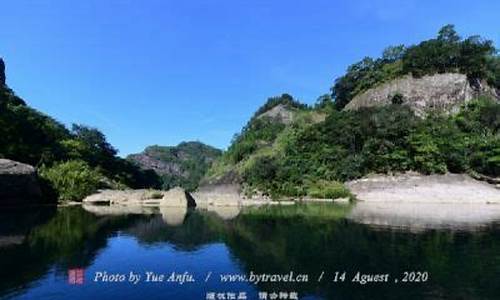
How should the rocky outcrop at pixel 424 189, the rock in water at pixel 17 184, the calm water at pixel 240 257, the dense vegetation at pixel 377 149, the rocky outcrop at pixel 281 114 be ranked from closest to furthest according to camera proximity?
1. the calm water at pixel 240 257
2. the rock in water at pixel 17 184
3. the rocky outcrop at pixel 424 189
4. the dense vegetation at pixel 377 149
5. the rocky outcrop at pixel 281 114

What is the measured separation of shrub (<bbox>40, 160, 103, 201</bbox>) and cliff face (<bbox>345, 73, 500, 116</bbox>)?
63.4 m

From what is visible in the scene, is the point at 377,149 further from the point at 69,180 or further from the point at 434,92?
the point at 69,180

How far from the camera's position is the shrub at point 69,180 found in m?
59.4

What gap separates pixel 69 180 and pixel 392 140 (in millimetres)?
50019

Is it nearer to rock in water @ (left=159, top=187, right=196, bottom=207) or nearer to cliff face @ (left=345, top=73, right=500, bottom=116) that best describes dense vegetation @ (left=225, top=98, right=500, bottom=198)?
cliff face @ (left=345, top=73, right=500, bottom=116)

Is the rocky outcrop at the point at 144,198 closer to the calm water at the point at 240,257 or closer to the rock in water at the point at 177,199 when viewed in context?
the rock in water at the point at 177,199

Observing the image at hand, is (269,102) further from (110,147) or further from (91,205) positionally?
(91,205)

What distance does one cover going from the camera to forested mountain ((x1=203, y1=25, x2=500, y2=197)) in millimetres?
73188

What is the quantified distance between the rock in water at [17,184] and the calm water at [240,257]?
1396 cm

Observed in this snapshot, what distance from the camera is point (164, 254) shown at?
2439 centimetres

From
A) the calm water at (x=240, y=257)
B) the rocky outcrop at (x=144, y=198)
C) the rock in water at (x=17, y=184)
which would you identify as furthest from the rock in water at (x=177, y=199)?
the calm water at (x=240, y=257)

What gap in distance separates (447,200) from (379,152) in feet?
47.8

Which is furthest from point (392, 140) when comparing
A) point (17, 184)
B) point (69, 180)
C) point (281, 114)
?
point (281, 114)

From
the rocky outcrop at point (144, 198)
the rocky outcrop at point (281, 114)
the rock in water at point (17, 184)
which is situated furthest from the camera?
the rocky outcrop at point (281, 114)
